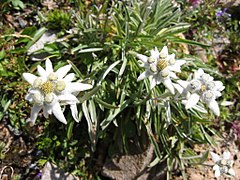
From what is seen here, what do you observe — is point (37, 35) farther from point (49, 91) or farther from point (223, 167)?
point (223, 167)

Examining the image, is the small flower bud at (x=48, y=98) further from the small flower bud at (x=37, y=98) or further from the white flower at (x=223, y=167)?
the white flower at (x=223, y=167)

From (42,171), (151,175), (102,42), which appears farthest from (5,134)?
(151,175)

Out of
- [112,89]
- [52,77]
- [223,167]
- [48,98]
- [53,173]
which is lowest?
[53,173]

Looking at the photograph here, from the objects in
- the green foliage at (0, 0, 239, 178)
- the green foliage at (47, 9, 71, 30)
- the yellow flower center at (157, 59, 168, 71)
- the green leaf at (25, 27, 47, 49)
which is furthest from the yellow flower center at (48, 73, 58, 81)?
the green foliage at (47, 9, 71, 30)

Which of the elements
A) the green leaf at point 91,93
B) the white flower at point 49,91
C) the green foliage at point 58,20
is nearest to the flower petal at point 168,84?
the green leaf at point 91,93

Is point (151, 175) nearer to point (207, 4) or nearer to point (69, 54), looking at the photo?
point (69, 54)

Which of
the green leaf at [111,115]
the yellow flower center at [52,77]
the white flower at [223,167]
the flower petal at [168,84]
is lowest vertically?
the white flower at [223,167]

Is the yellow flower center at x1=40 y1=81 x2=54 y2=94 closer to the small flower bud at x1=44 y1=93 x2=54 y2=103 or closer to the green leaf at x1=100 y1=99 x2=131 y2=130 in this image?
the small flower bud at x1=44 y1=93 x2=54 y2=103

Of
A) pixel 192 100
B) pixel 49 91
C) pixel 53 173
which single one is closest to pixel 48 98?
pixel 49 91
